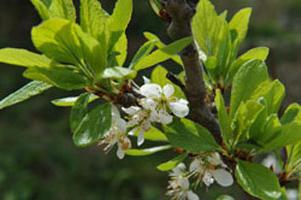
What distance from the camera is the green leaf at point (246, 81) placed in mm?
451

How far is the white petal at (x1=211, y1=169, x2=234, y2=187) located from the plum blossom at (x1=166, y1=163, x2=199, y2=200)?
47 millimetres

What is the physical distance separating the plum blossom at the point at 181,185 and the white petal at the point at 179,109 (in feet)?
0.30

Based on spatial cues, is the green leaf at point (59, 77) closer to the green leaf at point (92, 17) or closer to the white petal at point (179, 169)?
the green leaf at point (92, 17)

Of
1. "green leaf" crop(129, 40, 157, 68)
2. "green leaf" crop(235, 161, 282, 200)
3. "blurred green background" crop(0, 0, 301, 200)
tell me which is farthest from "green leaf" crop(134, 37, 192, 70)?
"blurred green background" crop(0, 0, 301, 200)

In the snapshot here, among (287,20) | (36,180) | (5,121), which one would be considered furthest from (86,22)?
(287,20)

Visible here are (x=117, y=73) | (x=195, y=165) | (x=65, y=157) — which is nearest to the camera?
(x=117, y=73)

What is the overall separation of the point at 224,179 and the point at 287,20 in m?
4.24

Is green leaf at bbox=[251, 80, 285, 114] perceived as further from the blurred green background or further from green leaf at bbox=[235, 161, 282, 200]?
the blurred green background

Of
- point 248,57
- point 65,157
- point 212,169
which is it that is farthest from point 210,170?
point 65,157

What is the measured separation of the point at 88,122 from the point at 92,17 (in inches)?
2.9

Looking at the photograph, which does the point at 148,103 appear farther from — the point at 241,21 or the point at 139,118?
the point at 241,21

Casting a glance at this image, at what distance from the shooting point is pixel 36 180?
2859 mm

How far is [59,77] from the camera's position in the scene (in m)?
0.41

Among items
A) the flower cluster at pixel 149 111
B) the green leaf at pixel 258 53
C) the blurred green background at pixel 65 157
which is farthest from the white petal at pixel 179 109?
the blurred green background at pixel 65 157
